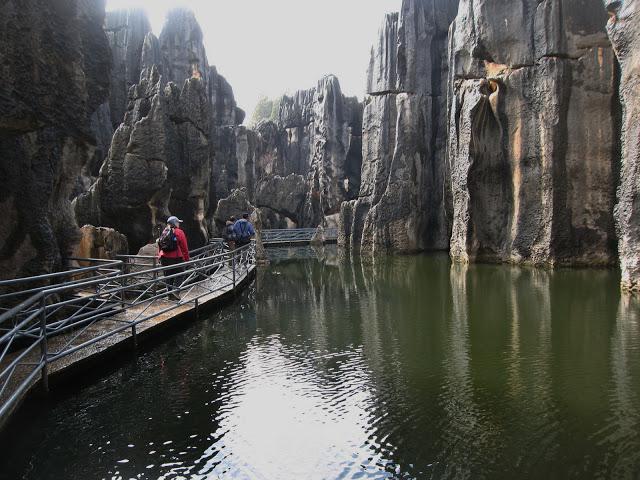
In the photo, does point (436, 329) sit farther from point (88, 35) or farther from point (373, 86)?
point (373, 86)

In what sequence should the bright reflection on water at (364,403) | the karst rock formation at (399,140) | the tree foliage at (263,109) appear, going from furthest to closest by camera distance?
the tree foliage at (263,109), the karst rock formation at (399,140), the bright reflection on water at (364,403)

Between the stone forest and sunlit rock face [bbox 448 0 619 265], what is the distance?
7cm

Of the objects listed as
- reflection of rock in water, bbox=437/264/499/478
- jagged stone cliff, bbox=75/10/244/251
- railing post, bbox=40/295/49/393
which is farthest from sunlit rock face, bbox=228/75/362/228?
railing post, bbox=40/295/49/393

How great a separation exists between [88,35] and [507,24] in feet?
46.3

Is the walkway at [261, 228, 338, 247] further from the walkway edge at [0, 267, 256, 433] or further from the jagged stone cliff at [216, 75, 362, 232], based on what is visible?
the walkway edge at [0, 267, 256, 433]

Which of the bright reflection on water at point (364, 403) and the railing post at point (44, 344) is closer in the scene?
the bright reflection on water at point (364, 403)

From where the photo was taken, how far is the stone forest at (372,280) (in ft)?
15.7

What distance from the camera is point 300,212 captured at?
1609 inches

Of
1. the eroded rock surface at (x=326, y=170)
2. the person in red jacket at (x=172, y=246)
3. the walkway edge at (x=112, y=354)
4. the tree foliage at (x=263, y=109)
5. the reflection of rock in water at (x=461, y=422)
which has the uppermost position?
the tree foliage at (x=263, y=109)

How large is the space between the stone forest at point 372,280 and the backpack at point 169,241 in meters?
0.65

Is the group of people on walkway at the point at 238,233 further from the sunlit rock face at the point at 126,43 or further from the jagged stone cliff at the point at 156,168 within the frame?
the sunlit rock face at the point at 126,43

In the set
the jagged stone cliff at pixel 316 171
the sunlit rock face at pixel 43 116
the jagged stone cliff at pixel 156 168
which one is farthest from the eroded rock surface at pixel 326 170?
the sunlit rock face at pixel 43 116

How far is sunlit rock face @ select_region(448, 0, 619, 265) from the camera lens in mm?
16547

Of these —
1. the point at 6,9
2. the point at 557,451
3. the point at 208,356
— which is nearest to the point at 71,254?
the point at 208,356
